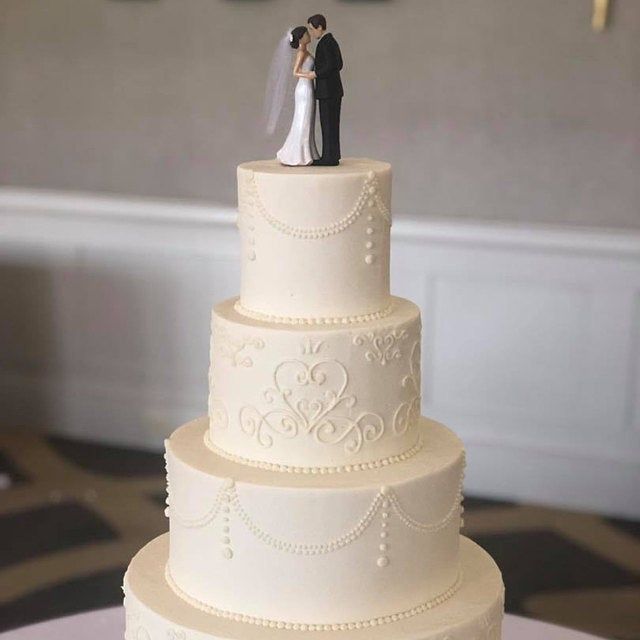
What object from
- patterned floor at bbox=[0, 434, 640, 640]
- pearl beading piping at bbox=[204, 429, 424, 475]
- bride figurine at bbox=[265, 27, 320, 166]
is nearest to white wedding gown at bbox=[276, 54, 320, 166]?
bride figurine at bbox=[265, 27, 320, 166]

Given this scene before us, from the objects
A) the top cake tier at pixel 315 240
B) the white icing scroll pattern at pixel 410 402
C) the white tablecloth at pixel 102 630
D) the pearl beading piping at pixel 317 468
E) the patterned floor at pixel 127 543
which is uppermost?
the top cake tier at pixel 315 240

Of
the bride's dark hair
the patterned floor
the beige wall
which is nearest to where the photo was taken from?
the bride's dark hair

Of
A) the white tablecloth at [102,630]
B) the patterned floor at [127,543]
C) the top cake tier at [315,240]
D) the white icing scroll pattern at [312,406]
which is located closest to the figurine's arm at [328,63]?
the top cake tier at [315,240]

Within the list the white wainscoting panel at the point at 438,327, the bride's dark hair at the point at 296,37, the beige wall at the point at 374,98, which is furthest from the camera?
the white wainscoting panel at the point at 438,327

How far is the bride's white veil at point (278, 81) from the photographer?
2434 millimetres

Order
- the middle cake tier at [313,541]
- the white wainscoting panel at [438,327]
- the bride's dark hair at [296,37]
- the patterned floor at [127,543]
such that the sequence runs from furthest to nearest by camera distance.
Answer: the white wainscoting panel at [438,327]
the patterned floor at [127,543]
the bride's dark hair at [296,37]
the middle cake tier at [313,541]

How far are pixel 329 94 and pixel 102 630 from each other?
1.51 meters

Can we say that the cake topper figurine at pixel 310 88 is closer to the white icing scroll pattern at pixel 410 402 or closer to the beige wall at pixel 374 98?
the white icing scroll pattern at pixel 410 402

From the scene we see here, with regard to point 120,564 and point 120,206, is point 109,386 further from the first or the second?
point 120,564

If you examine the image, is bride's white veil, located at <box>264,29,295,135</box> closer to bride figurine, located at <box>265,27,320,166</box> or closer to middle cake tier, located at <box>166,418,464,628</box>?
bride figurine, located at <box>265,27,320,166</box>

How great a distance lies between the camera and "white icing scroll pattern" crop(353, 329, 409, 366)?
2.34 meters

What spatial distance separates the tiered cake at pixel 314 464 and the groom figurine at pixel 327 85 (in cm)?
8

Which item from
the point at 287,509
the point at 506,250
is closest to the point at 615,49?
the point at 506,250

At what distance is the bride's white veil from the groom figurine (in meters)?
0.07
